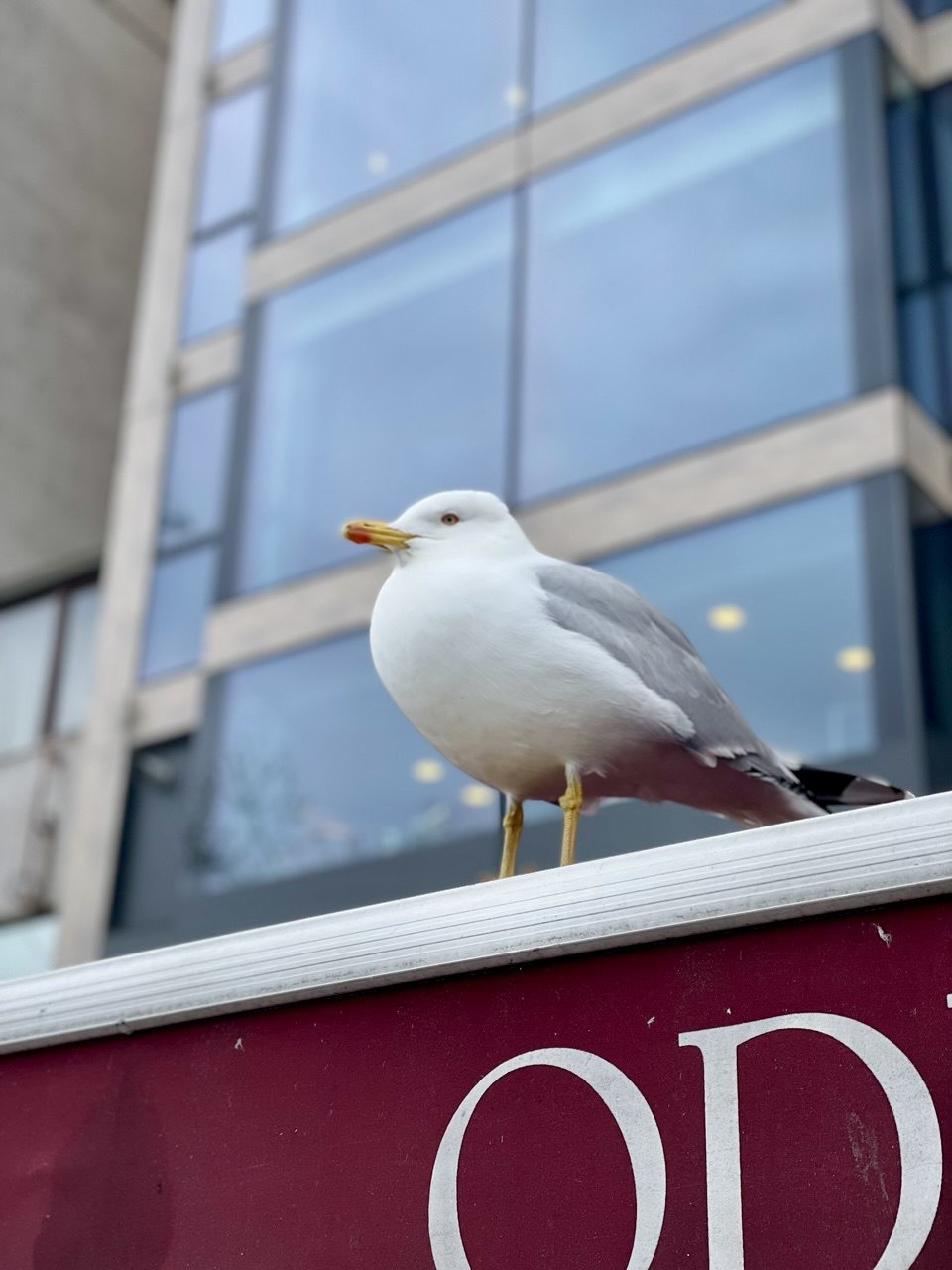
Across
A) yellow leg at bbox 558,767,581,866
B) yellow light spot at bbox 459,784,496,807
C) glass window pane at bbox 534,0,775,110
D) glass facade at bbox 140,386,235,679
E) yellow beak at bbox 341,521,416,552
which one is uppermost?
glass window pane at bbox 534,0,775,110

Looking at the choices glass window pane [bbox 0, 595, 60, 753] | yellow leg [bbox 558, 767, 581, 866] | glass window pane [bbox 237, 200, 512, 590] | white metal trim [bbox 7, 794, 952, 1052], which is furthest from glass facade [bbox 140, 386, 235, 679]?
white metal trim [bbox 7, 794, 952, 1052]

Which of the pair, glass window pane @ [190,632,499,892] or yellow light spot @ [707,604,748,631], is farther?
glass window pane @ [190,632,499,892]

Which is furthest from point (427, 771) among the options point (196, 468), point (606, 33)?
point (606, 33)

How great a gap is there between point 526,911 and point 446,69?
10293mm

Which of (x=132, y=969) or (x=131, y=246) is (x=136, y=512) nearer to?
(x=131, y=246)

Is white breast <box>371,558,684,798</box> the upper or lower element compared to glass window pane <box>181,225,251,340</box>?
lower

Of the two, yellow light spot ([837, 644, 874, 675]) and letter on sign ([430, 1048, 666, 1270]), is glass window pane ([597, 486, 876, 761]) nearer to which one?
yellow light spot ([837, 644, 874, 675])

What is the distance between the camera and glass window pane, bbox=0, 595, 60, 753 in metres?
14.8

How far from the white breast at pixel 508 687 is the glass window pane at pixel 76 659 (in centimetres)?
1279

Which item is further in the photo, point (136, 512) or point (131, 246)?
point (131, 246)

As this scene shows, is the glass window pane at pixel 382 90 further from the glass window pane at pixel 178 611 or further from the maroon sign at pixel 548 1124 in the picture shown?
the maroon sign at pixel 548 1124

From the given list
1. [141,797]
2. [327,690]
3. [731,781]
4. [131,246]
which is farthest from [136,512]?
[731,781]

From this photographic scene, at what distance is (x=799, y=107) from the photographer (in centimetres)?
909

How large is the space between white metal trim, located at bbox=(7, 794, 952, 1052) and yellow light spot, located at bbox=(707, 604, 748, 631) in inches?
269
